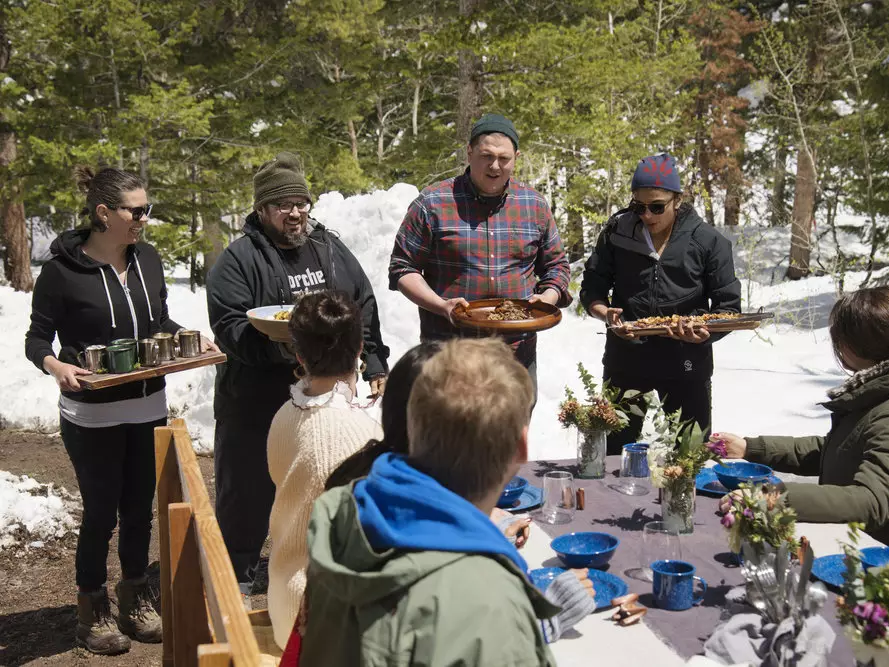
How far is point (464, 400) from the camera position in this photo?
1493 mm

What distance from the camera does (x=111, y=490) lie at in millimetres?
3898

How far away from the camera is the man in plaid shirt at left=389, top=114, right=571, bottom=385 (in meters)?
4.26

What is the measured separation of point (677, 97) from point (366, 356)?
16.8 m

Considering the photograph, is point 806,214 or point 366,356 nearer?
point 366,356

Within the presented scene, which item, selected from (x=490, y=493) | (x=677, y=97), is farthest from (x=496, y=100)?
(x=490, y=493)

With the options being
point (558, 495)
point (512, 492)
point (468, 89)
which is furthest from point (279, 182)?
point (468, 89)

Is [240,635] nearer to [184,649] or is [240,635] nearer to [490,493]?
[490,493]

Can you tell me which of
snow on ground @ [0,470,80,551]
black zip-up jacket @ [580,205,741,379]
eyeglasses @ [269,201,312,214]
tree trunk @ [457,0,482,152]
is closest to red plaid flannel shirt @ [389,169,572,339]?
black zip-up jacket @ [580,205,741,379]

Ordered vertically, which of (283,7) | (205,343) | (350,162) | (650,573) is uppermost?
(283,7)

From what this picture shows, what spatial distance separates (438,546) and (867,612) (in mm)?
967

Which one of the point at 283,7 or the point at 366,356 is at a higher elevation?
the point at 283,7

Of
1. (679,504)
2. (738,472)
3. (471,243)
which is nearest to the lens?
(679,504)

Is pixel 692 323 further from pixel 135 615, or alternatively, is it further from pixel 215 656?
pixel 135 615

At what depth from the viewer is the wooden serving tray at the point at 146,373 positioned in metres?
3.55
